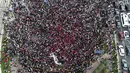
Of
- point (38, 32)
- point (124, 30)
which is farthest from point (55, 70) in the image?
point (124, 30)

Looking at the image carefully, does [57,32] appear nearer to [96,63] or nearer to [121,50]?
[96,63]

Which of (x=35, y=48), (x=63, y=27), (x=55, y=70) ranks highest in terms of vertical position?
(x=63, y=27)

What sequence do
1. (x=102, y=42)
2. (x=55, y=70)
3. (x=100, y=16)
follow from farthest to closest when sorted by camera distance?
1. (x=100, y=16)
2. (x=102, y=42)
3. (x=55, y=70)

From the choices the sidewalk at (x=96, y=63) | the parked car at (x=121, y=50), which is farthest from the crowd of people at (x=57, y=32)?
the parked car at (x=121, y=50)

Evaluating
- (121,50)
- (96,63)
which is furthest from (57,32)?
(121,50)

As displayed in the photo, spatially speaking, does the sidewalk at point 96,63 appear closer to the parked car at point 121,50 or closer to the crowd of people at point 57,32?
the crowd of people at point 57,32

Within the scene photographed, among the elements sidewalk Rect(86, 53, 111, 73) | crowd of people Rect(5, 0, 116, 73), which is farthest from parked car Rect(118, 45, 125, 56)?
crowd of people Rect(5, 0, 116, 73)

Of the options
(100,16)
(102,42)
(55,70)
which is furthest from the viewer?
(100,16)

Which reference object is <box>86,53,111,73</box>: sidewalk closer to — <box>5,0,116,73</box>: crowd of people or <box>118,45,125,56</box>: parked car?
<box>5,0,116,73</box>: crowd of people

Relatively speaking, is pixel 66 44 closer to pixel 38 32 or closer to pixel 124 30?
pixel 38 32
